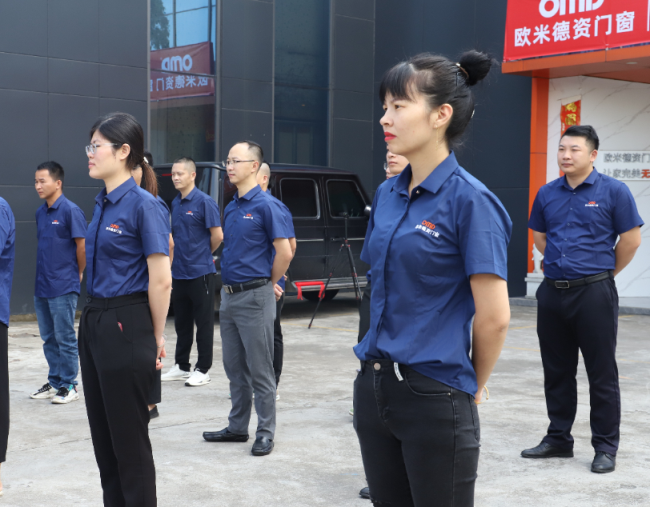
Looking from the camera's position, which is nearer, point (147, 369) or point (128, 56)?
point (147, 369)

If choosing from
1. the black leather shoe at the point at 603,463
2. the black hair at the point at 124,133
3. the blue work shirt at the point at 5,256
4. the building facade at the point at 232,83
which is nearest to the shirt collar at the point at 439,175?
the black hair at the point at 124,133

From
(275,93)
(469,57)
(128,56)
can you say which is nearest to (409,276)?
(469,57)

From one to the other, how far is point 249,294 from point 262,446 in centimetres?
99

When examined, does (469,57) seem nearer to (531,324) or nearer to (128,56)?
(531,324)

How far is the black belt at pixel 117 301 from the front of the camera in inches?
138

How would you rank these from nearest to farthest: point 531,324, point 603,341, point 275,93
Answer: point 603,341, point 531,324, point 275,93

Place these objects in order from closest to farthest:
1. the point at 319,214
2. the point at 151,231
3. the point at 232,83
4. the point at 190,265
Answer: the point at 151,231 < the point at 190,265 < the point at 319,214 < the point at 232,83

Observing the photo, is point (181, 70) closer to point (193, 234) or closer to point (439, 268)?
point (193, 234)

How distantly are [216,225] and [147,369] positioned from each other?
453cm

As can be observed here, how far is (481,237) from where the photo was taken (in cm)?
227

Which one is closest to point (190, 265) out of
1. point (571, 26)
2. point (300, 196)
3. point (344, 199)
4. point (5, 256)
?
point (5, 256)

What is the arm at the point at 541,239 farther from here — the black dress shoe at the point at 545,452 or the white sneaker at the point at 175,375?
the white sneaker at the point at 175,375

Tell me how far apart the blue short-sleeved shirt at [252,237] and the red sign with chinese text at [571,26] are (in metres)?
7.87

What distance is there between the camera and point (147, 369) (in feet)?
11.5
